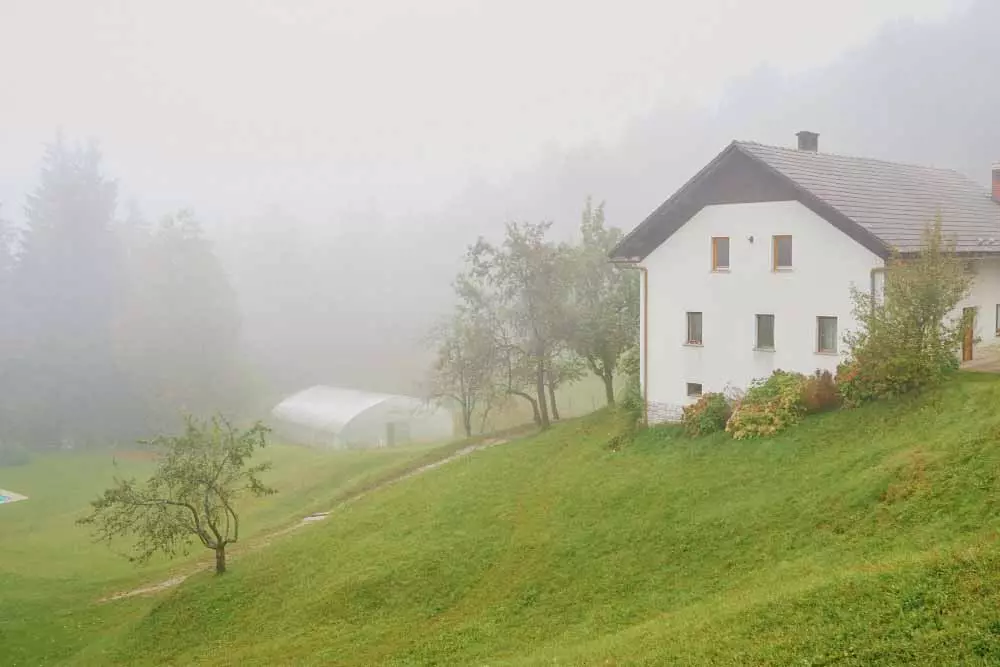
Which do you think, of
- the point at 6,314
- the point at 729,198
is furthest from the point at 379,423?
the point at 6,314

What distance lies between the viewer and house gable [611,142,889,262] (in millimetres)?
26844

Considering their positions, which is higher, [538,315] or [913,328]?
[538,315]

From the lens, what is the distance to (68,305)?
76750mm

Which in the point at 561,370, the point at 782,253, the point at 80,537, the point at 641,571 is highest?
the point at 782,253

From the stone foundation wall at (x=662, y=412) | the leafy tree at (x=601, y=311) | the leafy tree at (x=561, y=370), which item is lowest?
the stone foundation wall at (x=662, y=412)

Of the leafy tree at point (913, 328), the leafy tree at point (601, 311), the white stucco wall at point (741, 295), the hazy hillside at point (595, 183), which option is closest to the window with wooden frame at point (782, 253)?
the white stucco wall at point (741, 295)

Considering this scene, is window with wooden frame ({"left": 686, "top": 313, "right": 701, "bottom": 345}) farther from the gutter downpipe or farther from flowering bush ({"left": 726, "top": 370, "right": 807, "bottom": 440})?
flowering bush ({"left": 726, "top": 370, "right": 807, "bottom": 440})

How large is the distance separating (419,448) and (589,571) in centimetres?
3227

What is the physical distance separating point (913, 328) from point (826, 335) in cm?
373

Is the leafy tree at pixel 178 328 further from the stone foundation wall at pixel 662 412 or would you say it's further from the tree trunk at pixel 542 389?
the stone foundation wall at pixel 662 412

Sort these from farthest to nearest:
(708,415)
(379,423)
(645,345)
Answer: (379,423) → (645,345) → (708,415)

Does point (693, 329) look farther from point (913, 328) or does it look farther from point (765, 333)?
point (913, 328)

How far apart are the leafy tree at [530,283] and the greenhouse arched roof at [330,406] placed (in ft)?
60.6

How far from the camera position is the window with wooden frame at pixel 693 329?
3139 cm
